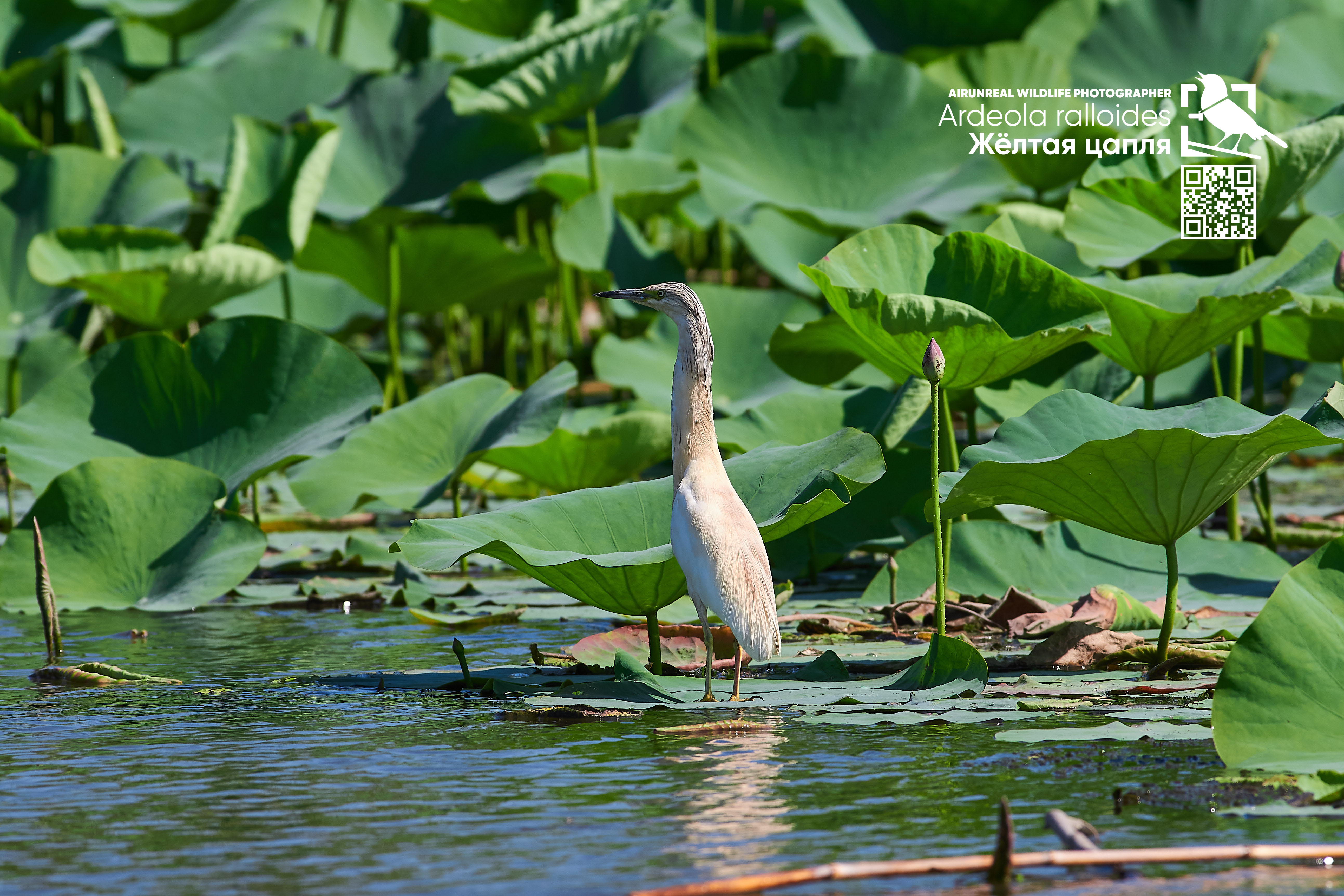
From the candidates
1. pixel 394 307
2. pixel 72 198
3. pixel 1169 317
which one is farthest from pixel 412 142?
pixel 1169 317

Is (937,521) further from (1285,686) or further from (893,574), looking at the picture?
(893,574)

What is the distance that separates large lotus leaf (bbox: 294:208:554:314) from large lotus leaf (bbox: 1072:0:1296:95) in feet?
10.5

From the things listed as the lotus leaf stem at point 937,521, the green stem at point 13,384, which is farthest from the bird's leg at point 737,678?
the green stem at point 13,384

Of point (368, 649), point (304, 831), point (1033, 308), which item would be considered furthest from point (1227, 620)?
point (304, 831)

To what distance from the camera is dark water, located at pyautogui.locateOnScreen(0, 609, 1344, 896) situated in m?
2.14

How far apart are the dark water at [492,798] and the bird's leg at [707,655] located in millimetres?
75

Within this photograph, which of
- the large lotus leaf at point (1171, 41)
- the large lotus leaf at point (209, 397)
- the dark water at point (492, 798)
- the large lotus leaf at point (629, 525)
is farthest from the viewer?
the large lotus leaf at point (1171, 41)

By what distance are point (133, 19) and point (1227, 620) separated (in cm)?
665

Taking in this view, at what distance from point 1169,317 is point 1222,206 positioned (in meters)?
0.91

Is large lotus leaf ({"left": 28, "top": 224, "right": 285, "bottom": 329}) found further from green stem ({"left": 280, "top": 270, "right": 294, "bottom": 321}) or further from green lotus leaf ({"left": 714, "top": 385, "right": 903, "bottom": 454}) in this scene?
green lotus leaf ({"left": 714, "top": 385, "right": 903, "bottom": 454})

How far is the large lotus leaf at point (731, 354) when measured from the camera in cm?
600

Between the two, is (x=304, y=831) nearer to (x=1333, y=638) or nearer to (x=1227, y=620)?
(x=1333, y=638)

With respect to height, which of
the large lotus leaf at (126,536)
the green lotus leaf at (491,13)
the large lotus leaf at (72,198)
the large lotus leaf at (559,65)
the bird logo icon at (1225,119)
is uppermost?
the green lotus leaf at (491,13)

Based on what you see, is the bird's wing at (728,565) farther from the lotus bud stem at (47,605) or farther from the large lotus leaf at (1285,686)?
the lotus bud stem at (47,605)
